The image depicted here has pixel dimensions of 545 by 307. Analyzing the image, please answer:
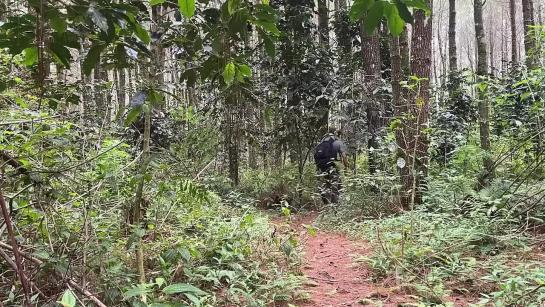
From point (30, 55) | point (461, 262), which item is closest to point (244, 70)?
point (30, 55)

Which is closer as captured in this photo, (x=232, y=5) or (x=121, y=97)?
(x=232, y=5)

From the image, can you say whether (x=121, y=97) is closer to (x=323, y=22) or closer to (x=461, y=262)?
(x=323, y=22)

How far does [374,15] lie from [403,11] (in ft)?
0.28

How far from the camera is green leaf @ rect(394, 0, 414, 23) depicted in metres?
1.26

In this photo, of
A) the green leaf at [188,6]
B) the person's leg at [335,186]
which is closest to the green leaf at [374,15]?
the green leaf at [188,6]

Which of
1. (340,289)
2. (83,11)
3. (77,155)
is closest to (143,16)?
(83,11)

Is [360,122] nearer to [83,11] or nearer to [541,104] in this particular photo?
[541,104]

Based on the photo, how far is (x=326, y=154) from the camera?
8.09 m

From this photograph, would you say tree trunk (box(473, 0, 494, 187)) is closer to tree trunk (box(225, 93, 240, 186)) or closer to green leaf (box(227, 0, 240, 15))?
tree trunk (box(225, 93, 240, 186))

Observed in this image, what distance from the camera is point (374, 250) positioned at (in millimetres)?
4605

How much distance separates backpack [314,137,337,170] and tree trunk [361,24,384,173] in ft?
2.31

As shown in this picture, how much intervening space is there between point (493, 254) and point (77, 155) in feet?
12.9

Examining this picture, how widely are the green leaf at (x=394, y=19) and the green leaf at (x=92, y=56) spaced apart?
3.62 ft

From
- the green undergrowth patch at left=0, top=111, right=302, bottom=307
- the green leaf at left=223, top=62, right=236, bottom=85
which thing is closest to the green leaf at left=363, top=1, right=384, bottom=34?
the green leaf at left=223, top=62, right=236, bottom=85
